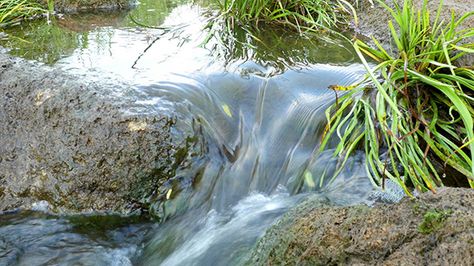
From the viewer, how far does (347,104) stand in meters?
2.90

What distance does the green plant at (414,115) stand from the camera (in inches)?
98.0

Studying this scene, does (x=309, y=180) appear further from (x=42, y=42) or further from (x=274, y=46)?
(x=42, y=42)

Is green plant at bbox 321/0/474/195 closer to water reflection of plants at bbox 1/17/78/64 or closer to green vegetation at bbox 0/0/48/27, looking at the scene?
water reflection of plants at bbox 1/17/78/64

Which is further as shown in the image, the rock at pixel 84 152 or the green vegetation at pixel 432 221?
the rock at pixel 84 152

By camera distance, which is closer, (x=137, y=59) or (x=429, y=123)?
(x=429, y=123)

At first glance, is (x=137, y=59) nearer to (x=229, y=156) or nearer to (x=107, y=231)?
(x=229, y=156)

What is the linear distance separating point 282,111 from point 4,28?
3.64m

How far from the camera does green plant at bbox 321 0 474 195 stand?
2490 mm

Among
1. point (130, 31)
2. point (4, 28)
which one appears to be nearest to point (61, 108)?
point (130, 31)

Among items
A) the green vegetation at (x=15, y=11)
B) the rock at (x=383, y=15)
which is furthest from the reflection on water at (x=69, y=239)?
the green vegetation at (x=15, y=11)

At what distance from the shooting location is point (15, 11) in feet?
18.1

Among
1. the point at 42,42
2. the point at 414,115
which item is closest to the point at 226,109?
the point at 414,115

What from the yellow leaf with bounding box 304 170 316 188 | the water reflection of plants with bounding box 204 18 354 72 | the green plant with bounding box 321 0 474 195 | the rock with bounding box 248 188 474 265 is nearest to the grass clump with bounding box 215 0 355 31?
the water reflection of plants with bounding box 204 18 354 72

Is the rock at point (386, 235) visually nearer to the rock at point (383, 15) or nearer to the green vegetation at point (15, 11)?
the rock at point (383, 15)
